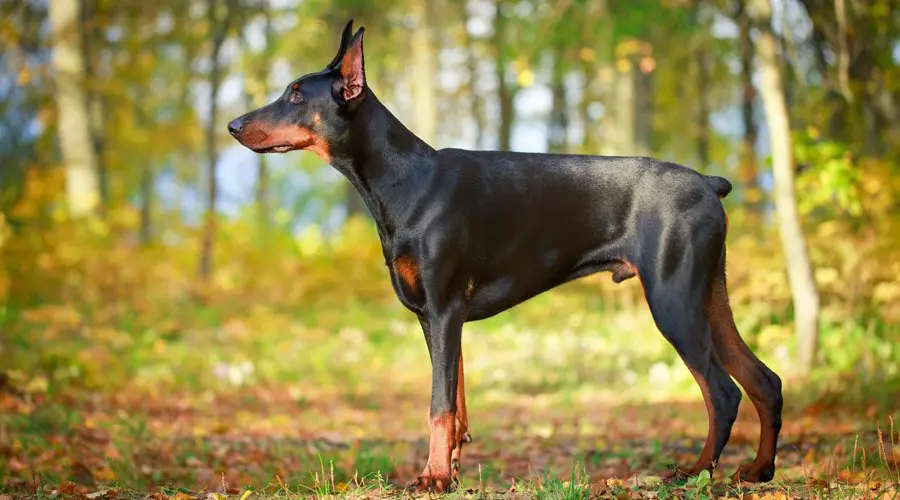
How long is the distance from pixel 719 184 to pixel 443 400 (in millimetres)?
1868

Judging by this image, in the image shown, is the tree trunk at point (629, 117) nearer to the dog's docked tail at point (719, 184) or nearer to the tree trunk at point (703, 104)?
the tree trunk at point (703, 104)

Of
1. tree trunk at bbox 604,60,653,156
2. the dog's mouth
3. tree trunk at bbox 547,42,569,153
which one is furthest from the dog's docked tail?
tree trunk at bbox 547,42,569,153

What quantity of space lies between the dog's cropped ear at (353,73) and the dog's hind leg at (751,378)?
2.10 m

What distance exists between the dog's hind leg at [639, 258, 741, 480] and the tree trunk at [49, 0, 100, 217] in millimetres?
12450

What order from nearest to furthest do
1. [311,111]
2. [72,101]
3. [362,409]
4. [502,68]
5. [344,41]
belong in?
1. [344,41]
2. [311,111]
3. [362,409]
4. [72,101]
5. [502,68]

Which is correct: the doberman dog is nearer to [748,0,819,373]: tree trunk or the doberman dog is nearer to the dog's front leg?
the dog's front leg

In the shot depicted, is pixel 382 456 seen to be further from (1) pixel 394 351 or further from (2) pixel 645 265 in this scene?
(1) pixel 394 351

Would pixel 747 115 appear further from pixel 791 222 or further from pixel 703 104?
pixel 791 222

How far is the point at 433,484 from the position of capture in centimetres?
450

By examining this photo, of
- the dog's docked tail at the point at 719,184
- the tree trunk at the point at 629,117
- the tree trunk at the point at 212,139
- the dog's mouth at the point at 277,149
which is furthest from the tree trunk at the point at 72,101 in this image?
the dog's docked tail at the point at 719,184

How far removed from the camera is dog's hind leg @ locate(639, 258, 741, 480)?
4.84m

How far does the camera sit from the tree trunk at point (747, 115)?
1069 cm

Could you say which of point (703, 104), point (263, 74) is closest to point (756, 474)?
point (263, 74)

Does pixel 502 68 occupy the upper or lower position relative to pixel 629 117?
upper
